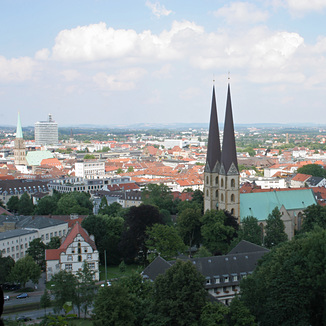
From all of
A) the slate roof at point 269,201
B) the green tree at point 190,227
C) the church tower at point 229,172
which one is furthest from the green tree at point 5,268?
the slate roof at point 269,201

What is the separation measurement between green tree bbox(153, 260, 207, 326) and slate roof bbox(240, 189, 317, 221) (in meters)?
30.7

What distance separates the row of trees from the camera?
81.6 m

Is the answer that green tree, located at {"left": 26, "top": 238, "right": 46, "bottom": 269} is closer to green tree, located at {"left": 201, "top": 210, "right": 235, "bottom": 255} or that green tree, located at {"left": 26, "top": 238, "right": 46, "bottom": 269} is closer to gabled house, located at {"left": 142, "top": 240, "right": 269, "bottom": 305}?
gabled house, located at {"left": 142, "top": 240, "right": 269, "bottom": 305}

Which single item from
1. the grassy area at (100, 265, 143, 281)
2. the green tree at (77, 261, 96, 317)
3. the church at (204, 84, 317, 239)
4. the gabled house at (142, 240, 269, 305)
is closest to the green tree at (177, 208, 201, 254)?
the church at (204, 84, 317, 239)

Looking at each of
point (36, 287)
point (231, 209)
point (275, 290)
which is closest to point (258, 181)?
point (231, 209)

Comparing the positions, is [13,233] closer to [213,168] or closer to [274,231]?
[213,168]

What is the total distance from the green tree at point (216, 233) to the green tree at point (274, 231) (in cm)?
473

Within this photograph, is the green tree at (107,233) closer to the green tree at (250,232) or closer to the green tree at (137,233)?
the green tree at (137,233)

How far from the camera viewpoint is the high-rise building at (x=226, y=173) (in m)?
63.2

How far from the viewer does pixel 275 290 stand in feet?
114

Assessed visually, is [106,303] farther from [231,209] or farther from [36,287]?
[231,209]

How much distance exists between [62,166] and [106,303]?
533 ft

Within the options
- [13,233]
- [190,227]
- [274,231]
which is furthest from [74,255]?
[274,231]

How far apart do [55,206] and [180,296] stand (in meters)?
56.2
